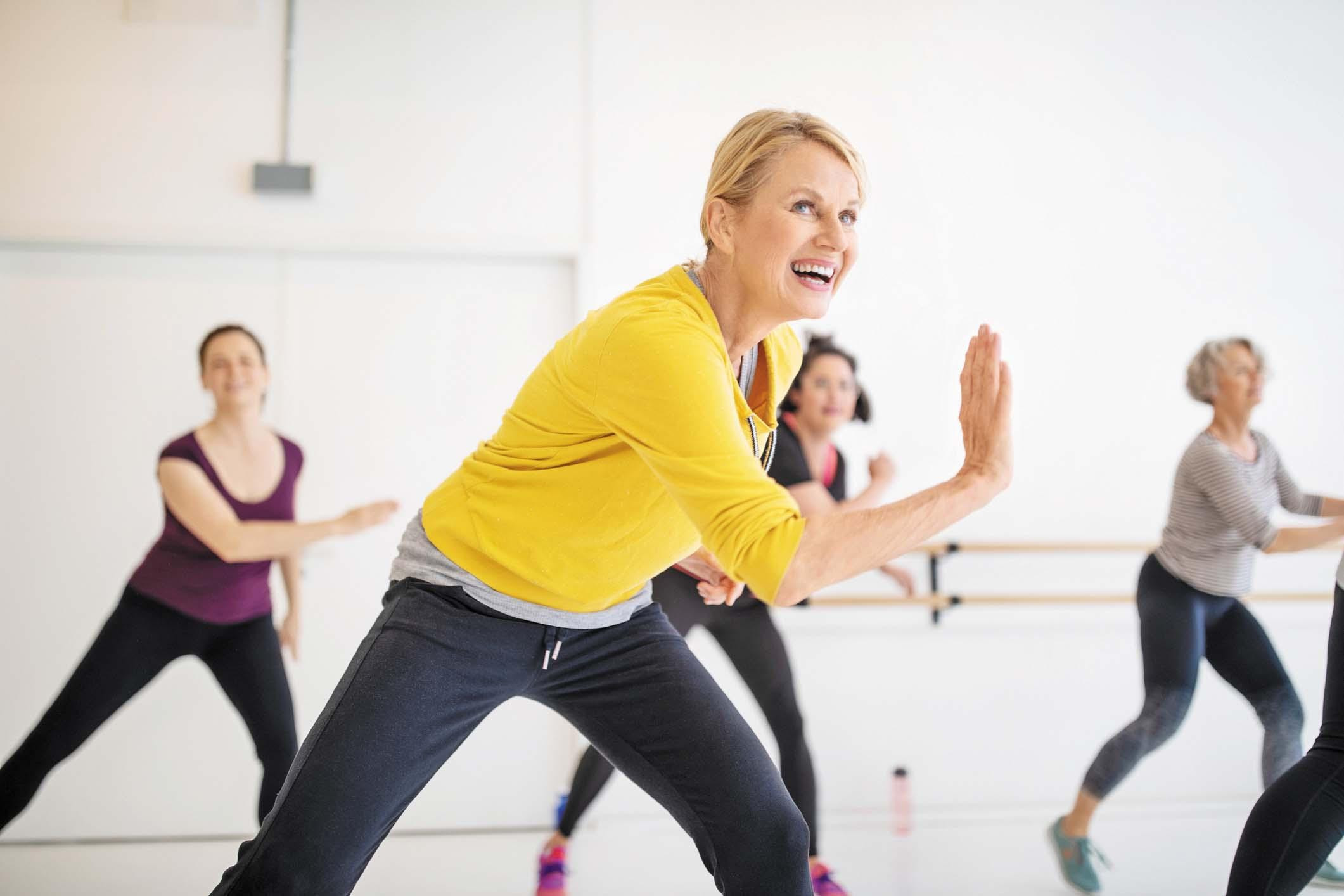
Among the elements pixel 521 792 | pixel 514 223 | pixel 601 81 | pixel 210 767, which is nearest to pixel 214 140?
pixel 514 223

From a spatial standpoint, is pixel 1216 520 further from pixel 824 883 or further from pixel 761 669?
pixel 824 883

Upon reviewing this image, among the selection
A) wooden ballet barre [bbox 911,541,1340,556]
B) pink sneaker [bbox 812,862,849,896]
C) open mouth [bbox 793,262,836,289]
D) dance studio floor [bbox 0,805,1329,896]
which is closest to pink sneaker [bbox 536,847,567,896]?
dance studio floor [bbox 0,805,1329,896]

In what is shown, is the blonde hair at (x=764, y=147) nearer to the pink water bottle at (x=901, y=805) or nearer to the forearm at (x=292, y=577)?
the forearm at (x=292, y=577)

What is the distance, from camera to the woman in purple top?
2.31 m

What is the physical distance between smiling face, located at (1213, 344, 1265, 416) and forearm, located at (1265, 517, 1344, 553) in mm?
363

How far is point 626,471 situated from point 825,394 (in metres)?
1.67

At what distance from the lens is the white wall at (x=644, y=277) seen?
3465mm

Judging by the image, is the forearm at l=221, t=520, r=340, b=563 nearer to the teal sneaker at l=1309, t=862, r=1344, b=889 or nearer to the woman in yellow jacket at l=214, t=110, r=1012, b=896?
the woman in yellow jacket at l=214, t=110, r=1012, b=896

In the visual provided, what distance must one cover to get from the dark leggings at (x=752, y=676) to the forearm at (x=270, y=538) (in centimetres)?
84

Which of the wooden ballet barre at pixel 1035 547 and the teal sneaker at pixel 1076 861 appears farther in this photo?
the wooden ballet barre at pixel 1035 547

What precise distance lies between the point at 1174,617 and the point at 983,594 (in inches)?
40.5

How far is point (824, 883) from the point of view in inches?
101

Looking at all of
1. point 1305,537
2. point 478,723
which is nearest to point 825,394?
point 1305,537

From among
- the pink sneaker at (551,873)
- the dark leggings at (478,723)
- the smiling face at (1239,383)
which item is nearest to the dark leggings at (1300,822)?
the dark leggings at (478,723)
